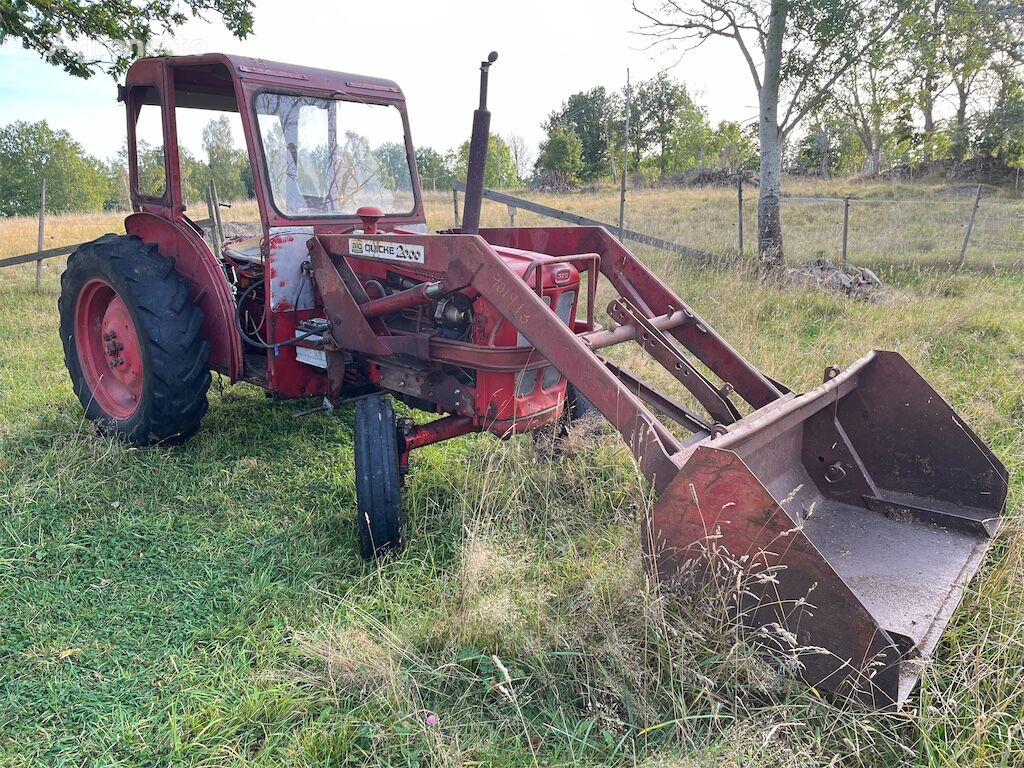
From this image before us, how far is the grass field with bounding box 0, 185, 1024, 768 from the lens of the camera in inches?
87.5

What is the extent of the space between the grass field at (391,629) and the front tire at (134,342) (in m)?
0.22

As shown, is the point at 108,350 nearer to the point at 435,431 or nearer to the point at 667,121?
the point at 435,431

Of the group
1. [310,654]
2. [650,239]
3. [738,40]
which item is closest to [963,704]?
[310,654]

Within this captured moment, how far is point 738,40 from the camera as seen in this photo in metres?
9.96

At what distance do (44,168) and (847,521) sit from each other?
6049 centimetres

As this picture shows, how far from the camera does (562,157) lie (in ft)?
114

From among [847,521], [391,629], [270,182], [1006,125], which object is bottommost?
[391,629]

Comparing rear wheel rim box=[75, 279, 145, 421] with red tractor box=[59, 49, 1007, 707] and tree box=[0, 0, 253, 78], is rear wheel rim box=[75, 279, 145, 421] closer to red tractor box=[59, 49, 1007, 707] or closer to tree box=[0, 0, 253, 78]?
red tractor box=[59, 49, 1007, 707]

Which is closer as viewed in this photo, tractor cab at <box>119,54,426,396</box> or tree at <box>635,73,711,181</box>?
tractor cab at <box>119,54,426,396</box>

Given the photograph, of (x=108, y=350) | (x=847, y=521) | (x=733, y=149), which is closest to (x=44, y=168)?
(x=733, y=149)

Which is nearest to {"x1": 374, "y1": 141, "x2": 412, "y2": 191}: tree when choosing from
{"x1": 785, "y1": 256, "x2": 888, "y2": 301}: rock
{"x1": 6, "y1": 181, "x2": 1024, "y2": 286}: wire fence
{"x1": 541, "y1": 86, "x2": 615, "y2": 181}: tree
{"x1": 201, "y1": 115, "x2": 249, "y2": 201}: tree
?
{"x1": 201, "y1": 115, "x2": 249, "y2": 201}: tree

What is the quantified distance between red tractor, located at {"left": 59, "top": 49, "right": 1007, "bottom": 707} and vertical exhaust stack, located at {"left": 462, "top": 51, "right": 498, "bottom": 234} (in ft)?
0.04

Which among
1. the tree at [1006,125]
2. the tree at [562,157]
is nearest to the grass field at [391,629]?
the tree at [1006,125]

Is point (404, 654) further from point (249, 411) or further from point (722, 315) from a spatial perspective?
point (722, 315)
